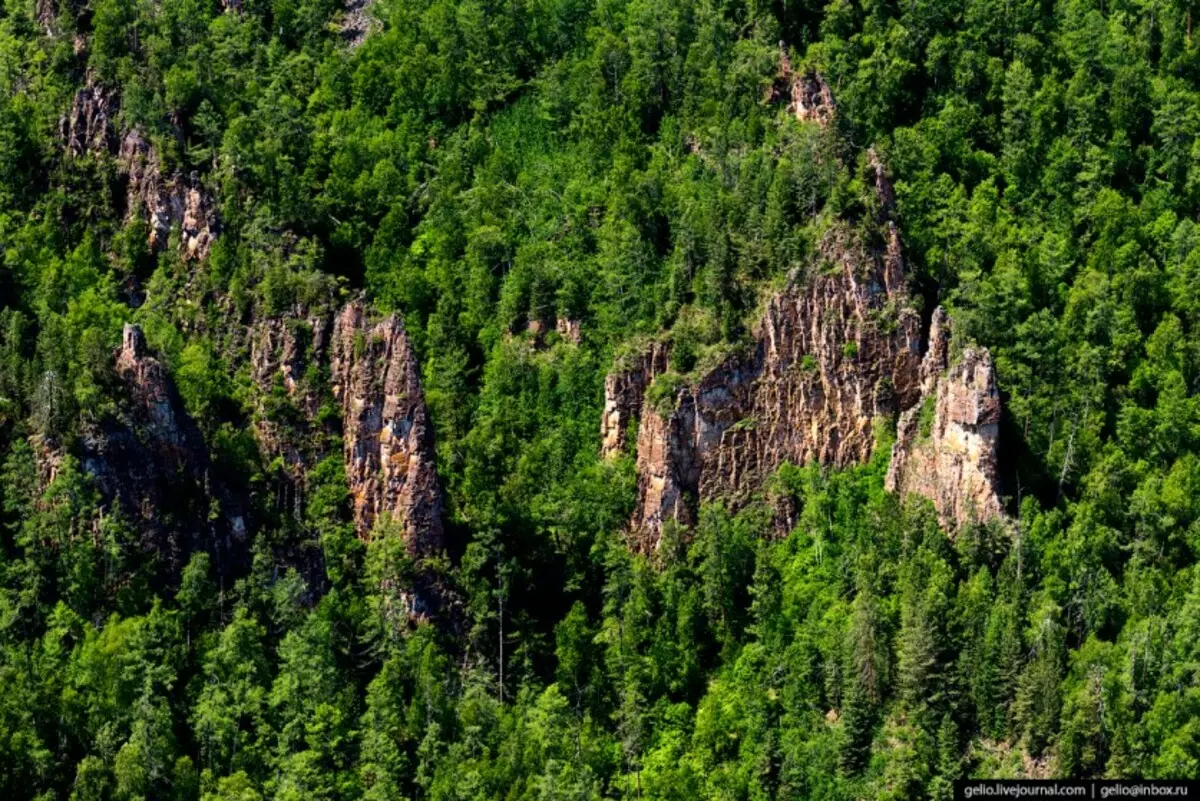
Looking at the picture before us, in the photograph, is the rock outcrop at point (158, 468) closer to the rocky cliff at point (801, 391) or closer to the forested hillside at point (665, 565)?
the forested hillside at point (665, 565)

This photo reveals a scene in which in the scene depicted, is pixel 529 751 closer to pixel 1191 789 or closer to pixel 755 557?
pixel 755 557

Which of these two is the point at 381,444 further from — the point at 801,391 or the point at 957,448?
the point at 957,448

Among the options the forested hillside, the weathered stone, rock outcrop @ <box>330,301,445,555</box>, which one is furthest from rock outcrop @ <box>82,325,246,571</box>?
the weathered stone

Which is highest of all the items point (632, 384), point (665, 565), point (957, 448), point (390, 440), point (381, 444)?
point (632, 384)

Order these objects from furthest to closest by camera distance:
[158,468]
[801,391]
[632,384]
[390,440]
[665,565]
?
[632,384]
[801,391]
[390,440]
[665,565]
[158,468]

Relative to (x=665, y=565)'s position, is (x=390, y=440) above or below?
above

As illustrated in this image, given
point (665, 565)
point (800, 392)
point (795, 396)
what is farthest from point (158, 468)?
point (800, 392)

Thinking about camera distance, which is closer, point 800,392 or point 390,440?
point 390,440
